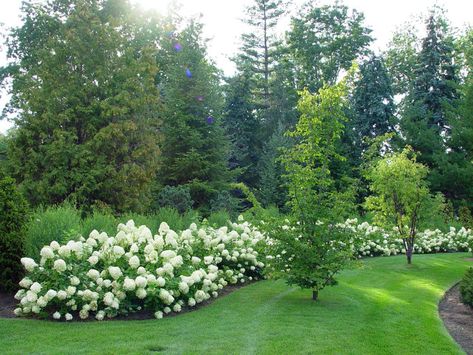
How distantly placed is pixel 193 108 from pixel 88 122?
8385 mm

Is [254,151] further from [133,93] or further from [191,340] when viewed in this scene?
[191,340]

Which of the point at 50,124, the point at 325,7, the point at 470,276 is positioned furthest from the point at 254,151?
the point at 470,276

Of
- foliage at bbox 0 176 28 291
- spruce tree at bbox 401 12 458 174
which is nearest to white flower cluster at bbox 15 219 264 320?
foliage at bbox 0 176 28 291

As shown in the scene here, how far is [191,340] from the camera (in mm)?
6148

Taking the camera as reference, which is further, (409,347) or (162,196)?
(162,196)

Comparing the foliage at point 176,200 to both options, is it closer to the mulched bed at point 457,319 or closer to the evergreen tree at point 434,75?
the mulched bed at point 457,319

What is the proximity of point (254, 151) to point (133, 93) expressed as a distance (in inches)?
696

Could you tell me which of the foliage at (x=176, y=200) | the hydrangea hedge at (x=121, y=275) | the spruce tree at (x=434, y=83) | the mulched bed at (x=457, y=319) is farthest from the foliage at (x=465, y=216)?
the hydrangea hedge at (x=121, y=275)

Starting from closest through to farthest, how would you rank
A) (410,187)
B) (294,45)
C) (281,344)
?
1. (281,344)
2. (410,187)
3. (294,45)

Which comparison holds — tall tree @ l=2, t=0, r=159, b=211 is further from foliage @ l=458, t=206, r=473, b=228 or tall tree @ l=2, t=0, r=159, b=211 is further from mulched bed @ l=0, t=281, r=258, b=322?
foliage @ l=458, t=206, r=473, b=228

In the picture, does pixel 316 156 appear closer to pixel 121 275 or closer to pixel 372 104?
pixel 121 275

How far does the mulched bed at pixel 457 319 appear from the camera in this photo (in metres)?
7.09

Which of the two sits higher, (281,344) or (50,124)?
(50,124)

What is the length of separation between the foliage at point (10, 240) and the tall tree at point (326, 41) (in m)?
35.9
